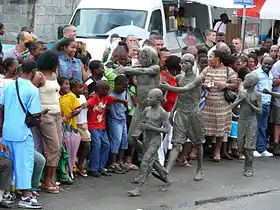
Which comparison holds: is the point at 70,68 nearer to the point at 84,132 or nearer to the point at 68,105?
the point at 68,105

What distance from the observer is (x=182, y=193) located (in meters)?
9.54

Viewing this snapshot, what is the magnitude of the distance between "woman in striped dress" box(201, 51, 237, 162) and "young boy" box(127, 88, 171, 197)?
92.5 inches

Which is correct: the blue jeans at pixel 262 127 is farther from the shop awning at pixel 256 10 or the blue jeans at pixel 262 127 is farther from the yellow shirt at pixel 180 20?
the yellow shirt at pixel 180 20

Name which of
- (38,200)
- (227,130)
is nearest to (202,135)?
(227,130)

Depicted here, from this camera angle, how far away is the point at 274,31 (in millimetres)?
23141

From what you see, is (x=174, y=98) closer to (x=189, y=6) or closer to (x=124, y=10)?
(x=124, y=10)

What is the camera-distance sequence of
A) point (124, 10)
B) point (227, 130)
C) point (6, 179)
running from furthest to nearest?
1. point (124, 10)
2. point (227, 130)
3. point (6, 179)

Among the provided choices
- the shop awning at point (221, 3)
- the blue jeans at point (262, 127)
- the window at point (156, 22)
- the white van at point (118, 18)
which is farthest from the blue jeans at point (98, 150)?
the shop awning at point (221, 3)

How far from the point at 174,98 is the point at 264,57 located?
2548 mm

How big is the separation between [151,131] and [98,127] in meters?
0.95

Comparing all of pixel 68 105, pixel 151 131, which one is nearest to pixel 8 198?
pixel 68 105

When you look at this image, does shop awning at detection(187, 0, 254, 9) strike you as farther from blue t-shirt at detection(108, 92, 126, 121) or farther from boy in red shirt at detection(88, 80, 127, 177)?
boy in red shirt at detection(88, 80, 127, 177)

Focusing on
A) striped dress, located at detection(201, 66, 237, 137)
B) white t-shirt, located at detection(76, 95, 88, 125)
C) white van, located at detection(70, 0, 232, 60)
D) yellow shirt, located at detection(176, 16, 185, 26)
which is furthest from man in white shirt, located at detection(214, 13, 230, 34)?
white t-shirt, located at detection(76, 95, 88, 125)

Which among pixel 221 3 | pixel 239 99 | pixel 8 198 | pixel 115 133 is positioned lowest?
pixel 8 198
